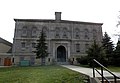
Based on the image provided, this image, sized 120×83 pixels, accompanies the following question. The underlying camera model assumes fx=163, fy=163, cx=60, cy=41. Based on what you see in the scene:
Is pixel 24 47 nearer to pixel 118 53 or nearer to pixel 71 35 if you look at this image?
pixel 71 35

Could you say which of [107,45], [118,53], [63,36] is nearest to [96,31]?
[107,45]

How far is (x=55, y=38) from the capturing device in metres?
44.8

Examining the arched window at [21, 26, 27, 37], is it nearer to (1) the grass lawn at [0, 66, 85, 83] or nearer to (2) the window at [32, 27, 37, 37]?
(2) the window at [32, 27, 37, 37]

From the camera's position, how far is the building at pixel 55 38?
43312 millimetres

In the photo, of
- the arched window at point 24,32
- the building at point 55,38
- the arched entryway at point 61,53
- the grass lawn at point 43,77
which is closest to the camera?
the grass lawn at point 43,77

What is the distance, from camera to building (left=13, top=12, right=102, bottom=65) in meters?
43.3

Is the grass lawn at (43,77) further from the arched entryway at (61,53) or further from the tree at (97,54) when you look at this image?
the arched entryway at (61,53)

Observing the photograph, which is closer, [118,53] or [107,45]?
[118,53]

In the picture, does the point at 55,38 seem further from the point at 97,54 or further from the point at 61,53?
the point at 97,54

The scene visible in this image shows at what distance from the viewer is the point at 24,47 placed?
4372 cm

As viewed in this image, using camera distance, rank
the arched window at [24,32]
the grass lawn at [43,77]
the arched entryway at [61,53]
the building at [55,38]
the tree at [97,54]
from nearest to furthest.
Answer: the grass lawn at [43,77], the tree at [97,54], the building at [55,38], the arched window at [24,32], the arched entryway at [61,53]

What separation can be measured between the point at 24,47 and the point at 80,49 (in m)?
15.4

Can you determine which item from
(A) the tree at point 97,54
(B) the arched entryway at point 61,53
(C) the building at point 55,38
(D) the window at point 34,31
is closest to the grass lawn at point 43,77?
(A) the tree at point 97,54

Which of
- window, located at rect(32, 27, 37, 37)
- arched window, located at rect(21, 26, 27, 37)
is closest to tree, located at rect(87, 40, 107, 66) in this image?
window, located at rect(32, 27, 37, 37)
